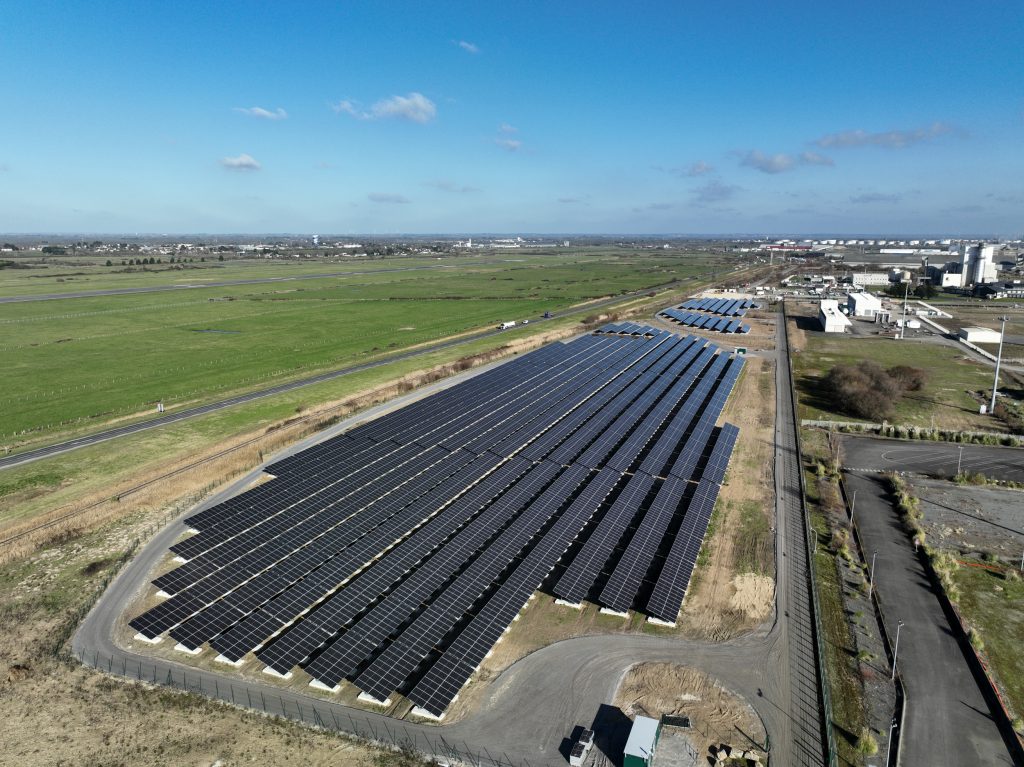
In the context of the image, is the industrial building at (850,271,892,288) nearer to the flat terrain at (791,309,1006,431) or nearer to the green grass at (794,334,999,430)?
the flat terrain at (791,309,1006,431)

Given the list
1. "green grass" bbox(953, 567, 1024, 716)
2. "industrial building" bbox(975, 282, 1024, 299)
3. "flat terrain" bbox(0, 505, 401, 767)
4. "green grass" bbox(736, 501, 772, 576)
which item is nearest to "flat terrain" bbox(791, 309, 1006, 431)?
"green grass" bbox(736, 501, 772, 576)

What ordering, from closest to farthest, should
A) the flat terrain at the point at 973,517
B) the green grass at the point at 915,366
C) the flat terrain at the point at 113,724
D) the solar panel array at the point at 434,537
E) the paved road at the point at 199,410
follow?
the flat terrain at the point at 113,724, the solar panel array at the point at 434,537, the flat terrain at the point at 973,517, the paved road at the point at 199,410, the green grass at the point at 915,366

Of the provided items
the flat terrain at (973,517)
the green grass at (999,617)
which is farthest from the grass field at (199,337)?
the green grass at (999,617)

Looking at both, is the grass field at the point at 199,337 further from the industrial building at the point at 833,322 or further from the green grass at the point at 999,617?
the green grass at the point at 999,617

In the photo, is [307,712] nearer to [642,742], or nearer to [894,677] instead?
[642,742]

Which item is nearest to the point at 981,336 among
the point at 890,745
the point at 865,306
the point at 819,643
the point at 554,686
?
the point at 865,306
